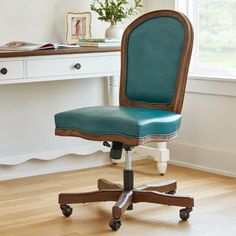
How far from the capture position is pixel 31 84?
4.27 m

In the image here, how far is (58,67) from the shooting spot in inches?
153

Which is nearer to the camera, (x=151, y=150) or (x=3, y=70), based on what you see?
(x=3, y=70)

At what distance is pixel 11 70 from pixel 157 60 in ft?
2.70

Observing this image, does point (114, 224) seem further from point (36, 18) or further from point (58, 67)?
point (36, 18)

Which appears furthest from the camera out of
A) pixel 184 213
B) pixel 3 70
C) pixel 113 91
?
pixel 113 91

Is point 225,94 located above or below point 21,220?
above

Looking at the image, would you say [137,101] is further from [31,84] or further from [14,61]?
[31,84]

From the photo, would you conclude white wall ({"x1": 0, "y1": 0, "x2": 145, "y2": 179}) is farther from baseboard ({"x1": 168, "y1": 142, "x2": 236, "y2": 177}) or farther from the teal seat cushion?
the teal seat cushion

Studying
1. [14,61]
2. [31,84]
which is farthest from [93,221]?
[31,84]

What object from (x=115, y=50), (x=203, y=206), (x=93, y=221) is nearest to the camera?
(x=93, y=221)

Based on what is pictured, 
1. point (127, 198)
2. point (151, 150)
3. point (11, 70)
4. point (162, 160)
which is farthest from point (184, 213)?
point (11, 70)

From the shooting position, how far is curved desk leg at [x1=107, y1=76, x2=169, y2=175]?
4262mm

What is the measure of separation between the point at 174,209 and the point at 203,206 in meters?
0.18

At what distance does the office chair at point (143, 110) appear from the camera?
311 centimetres
